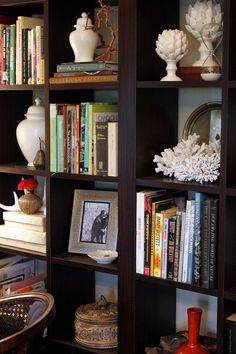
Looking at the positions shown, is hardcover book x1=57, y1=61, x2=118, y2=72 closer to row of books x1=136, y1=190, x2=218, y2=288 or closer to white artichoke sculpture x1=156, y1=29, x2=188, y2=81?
white artichoke sculpture x1=156, y1=29, x2=188, y2=81

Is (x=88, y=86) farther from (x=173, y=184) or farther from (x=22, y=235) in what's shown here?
(x=22, y=235)

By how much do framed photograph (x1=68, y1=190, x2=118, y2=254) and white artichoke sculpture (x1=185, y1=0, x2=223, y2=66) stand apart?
76cm

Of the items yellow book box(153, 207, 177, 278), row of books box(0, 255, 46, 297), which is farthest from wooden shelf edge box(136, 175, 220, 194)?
row of books box(0, 255, 46, 297)

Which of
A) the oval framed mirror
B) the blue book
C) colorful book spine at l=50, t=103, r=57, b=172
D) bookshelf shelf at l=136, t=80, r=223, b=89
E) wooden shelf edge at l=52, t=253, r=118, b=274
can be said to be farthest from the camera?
colorful book spine at l=50, t=103, r=57, b=172

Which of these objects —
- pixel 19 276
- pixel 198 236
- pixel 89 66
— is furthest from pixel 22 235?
pixel 198 236

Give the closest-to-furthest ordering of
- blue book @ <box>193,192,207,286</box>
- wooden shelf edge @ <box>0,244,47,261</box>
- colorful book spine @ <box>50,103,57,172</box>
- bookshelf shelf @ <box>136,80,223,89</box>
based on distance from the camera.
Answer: bookshelf shelf @ <box>136,80,223,89</box> → blue book @ <box>193,192,207,286</box> → colorful book spine @ <box>50,103,57,172</box> → wooden shelf edge @ <box>0,244,47,261</box>

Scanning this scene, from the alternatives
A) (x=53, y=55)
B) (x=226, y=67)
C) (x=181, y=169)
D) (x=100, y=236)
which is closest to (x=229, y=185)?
(x=181, y=169)

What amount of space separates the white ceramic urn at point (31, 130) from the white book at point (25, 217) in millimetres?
255

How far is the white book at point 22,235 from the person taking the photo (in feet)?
9.57

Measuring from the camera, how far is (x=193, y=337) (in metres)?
2.40

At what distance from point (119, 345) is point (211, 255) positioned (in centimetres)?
60

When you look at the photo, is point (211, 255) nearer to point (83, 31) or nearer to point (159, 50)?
point (159, 50)

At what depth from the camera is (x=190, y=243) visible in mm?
2385

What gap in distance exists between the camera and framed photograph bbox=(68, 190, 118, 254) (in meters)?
2.84
